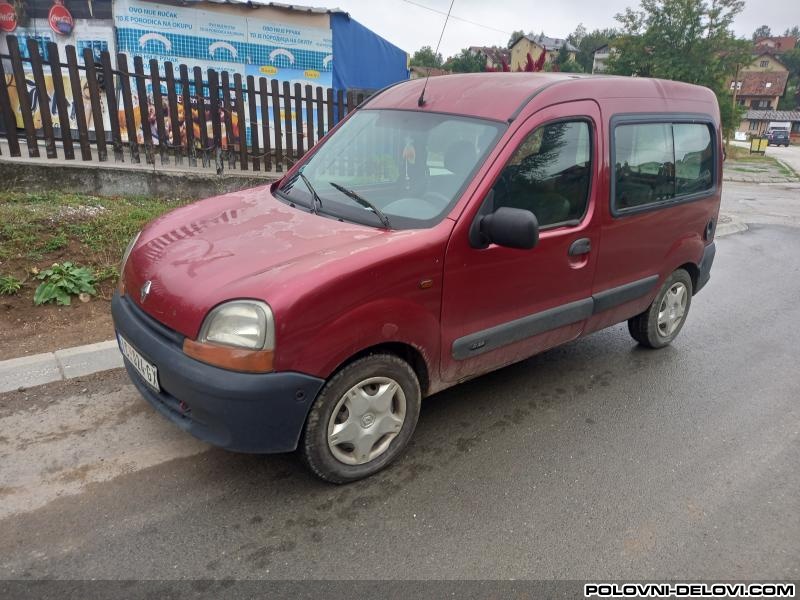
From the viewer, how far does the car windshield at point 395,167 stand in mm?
2992

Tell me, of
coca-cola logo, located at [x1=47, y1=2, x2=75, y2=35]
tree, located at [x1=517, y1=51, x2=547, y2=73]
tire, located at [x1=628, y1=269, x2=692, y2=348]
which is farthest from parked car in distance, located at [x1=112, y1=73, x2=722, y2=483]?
coca-cola logo, located at [x1=47, y1=2, x2=75, y2=35]

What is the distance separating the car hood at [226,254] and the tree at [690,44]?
21.5 metres

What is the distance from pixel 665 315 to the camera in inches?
181

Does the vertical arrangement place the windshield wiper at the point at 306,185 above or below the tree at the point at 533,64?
below

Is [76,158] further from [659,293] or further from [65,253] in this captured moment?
[659,293]

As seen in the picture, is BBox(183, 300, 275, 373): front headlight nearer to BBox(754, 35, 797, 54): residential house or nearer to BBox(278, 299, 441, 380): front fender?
BBox(278, 299, 441, 380): front fender

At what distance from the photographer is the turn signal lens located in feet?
7.72

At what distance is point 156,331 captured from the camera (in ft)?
8.68

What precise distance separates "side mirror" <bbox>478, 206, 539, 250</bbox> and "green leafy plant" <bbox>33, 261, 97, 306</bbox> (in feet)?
11.6

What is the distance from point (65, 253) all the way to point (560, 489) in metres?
4.54

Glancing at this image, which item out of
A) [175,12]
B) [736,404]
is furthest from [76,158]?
[736,404]

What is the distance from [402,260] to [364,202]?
1.91 ft

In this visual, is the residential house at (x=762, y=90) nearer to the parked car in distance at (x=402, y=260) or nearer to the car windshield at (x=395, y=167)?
the parked car in distance at (x=402, y=260)

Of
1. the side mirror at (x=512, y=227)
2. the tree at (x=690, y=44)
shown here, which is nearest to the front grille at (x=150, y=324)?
the side mirror at (x=512, y=227)
